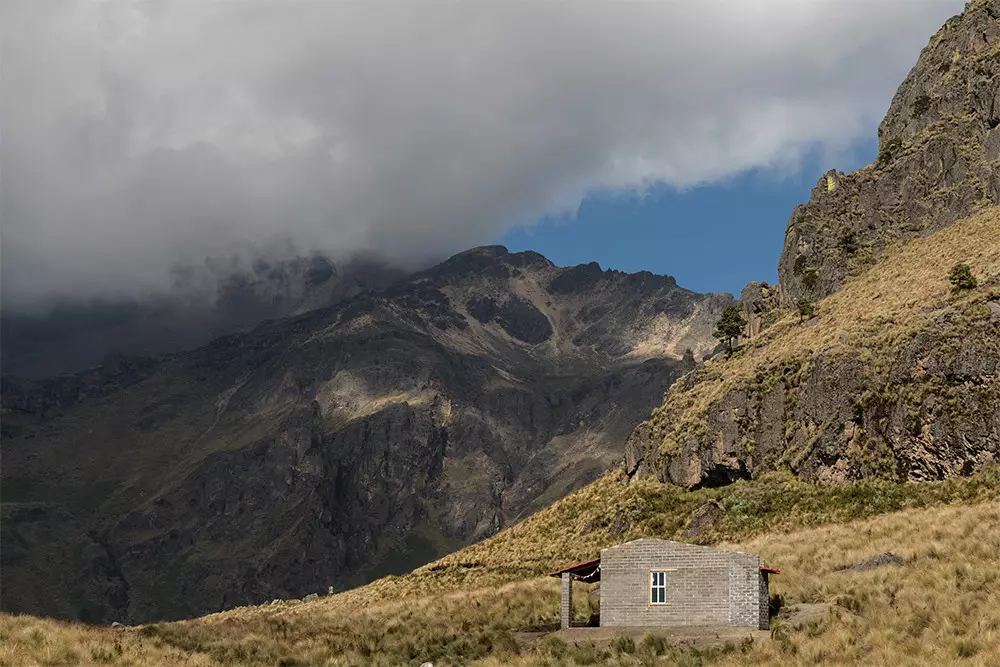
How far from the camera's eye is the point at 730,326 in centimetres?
11675

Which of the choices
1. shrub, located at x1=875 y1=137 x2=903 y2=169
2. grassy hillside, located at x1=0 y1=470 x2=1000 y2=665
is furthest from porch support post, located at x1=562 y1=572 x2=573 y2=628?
shrub, located at x1=875 y1=137 x2=903 y2=169

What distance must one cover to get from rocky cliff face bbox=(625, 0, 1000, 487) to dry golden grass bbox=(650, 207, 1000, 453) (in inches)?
9.2

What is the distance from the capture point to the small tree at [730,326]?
117 meters

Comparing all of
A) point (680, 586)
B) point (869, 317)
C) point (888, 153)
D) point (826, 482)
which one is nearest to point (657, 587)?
point (680, 586)

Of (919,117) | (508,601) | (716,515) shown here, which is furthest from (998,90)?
(508,601)

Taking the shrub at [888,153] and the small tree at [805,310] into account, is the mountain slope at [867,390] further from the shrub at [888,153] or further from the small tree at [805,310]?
the shrub at [888,153]

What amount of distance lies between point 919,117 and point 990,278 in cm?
4511

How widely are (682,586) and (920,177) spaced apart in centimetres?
8292

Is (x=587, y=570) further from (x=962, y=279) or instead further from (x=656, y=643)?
(x=962, y=279)

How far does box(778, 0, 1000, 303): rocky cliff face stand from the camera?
10988cm

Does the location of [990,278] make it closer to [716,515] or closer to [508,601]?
[716,515]

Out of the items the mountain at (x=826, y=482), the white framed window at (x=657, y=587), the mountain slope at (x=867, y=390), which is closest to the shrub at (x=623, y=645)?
the mountain at (x=826, y=482)

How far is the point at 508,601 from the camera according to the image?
6088 centimetres

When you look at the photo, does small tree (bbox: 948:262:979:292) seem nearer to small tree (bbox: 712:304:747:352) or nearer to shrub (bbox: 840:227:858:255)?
shrub (bbox: 840:227:858:255)
